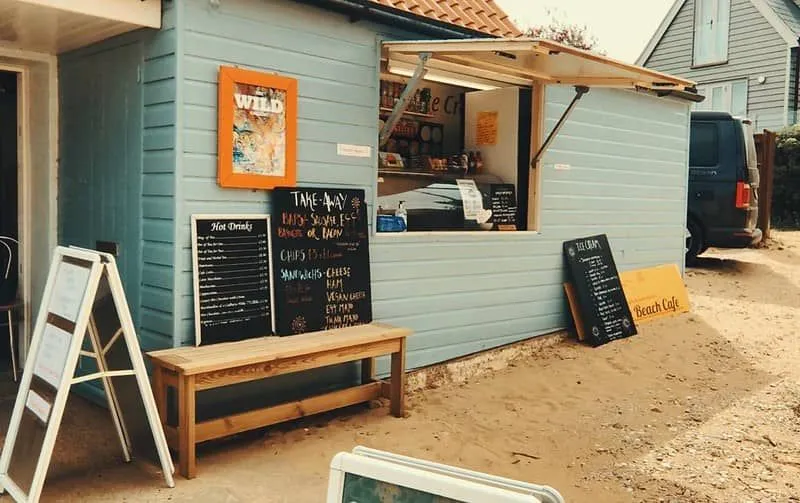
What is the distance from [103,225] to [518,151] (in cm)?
344

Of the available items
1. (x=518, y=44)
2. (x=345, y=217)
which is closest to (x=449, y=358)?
(x=345, y=217)

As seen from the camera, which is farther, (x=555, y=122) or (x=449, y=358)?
(x=555, y=122)

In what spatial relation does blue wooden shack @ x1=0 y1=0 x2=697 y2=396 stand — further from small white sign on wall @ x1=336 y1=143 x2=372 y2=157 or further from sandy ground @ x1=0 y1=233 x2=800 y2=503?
sandy ground @ x1=0 y1=233 x2=800 y2=503

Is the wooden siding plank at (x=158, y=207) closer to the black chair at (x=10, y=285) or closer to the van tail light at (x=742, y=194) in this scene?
the black chair at (x=10, y=285)

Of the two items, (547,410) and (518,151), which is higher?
(518,151)

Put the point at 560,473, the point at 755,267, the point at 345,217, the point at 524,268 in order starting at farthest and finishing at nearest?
the point at 755,267 → the point at 524,268 → the point at 345,217 → the point at 560,473

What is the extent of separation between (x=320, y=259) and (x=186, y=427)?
1.45 meters

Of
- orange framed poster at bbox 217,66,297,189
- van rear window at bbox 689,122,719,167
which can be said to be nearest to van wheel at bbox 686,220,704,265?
van rear window at bbox 689,122,719,167

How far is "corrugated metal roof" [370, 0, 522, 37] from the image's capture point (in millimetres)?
5379

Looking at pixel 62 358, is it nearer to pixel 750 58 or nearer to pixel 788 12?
pixel 750 58

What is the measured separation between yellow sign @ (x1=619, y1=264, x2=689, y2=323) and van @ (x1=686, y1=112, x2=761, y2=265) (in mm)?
2060

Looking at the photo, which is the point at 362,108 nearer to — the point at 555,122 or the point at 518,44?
the point at 518,44

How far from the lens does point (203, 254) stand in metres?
4.30

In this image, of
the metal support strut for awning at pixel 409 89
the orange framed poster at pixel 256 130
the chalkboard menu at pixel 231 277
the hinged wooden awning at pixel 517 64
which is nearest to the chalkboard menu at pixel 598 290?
the hinged wooden awning at pixel 517 64
